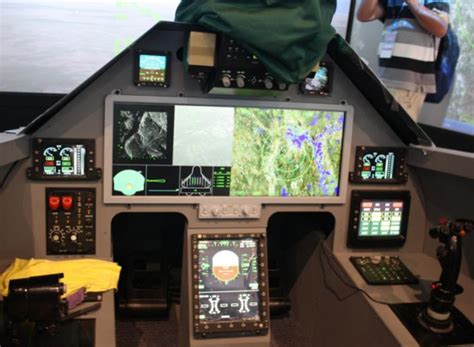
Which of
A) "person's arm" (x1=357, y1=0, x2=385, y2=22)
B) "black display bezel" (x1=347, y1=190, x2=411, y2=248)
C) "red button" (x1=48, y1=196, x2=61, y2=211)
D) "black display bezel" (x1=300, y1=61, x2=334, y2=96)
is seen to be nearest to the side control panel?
"red button" (x1=48, y1=196, x2=61, y2=211)

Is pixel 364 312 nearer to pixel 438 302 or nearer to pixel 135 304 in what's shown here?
pixel 438 302

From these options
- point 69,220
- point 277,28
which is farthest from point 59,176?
point 277,28

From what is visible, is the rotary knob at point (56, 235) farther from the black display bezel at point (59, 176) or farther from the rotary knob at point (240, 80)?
the rotary knob at point (240, 80)

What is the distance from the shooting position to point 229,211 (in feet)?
6.16

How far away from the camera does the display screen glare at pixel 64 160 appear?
5.67 ft

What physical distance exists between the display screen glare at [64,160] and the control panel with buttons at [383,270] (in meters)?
1.14

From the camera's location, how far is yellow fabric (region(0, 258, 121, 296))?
164 centimetres

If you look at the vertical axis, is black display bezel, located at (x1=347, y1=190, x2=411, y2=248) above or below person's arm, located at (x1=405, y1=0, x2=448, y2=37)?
below

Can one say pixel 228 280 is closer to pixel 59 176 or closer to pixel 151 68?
pixel 59 176

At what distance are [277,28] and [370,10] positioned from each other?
3.81 feet

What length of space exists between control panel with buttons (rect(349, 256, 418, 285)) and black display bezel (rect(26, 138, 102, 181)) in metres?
1.08

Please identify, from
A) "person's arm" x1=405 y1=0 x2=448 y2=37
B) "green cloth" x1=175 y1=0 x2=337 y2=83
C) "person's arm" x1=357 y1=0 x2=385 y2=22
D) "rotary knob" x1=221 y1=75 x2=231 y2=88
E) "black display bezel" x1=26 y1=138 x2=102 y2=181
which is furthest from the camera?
"person's arm" x1=357 y1=0 x2=385 y2=22

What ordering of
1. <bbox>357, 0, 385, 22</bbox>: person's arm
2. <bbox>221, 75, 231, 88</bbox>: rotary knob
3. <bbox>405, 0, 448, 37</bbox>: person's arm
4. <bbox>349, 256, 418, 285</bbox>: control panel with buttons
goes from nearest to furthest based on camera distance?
1. <bbox>221, 75, 231, 88</bbox>: rotary knob
2. <bbox>349, 256, 418, 285</bbox>: control panel with buttons
3. <bbox>405, 0, 448, 37</bbox>: person's arm
4. <bbox>357, 0, 385, 22</bbox>: person's arm

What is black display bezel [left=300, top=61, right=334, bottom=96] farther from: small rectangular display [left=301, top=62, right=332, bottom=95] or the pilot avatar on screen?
the pilot avatar on screen
